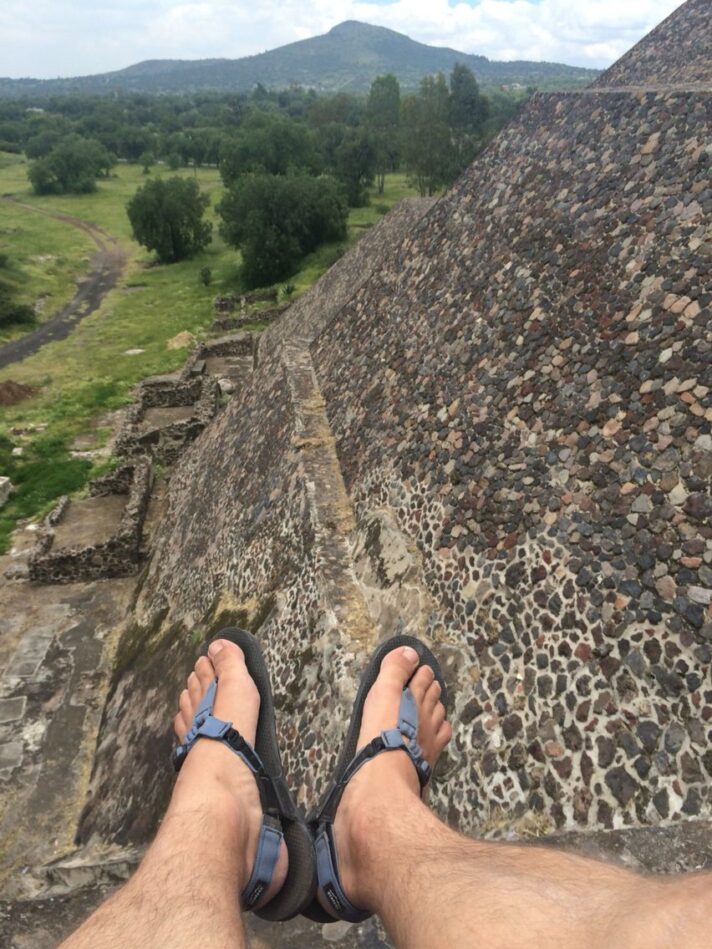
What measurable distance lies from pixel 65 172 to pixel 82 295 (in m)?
45.8

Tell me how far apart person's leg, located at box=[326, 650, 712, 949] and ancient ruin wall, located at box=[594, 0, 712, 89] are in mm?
17563

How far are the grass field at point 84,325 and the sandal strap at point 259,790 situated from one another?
582 inches

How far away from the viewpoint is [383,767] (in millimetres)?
4160

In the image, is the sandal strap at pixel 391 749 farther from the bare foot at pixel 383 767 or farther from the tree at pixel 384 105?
the tree at pixel 384 105

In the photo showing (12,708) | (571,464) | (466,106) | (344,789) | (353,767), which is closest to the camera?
(344,789)

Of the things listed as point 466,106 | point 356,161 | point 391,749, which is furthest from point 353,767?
point 466,106

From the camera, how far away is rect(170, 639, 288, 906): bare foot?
141 inches

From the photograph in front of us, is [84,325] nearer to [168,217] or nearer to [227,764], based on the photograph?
[168,217]

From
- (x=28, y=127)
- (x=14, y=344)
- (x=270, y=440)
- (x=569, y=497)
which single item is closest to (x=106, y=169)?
(x=28, y=127)

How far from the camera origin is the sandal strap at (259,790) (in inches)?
134

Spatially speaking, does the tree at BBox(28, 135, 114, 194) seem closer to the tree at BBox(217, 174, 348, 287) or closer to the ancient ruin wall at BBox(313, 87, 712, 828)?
the tree at BBox(217, 174, 348, 287)

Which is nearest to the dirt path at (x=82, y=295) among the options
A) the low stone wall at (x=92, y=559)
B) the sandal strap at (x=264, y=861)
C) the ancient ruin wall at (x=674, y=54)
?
the low stone wall at (x=92, y=559)

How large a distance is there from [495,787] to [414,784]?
1381 millimetres

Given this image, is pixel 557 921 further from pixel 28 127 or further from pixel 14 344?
pixel 28 127
